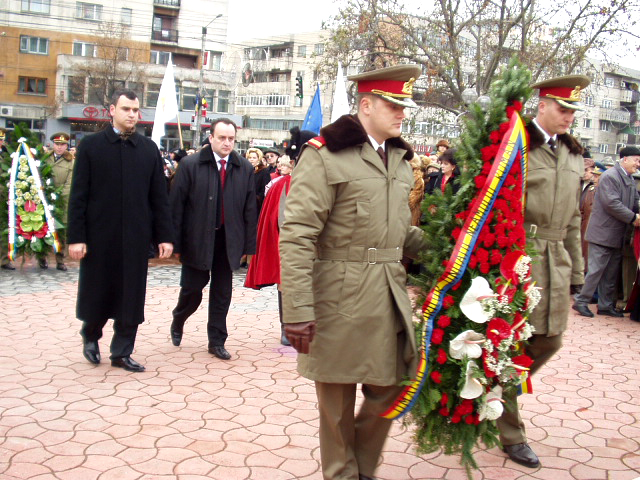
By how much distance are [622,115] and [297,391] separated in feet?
246

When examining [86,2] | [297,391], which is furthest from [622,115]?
[297,391]

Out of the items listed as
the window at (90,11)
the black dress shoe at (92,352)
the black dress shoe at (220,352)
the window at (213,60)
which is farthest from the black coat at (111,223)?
the window at (213,60)

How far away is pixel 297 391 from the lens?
18.9 feet

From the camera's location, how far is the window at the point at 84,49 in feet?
Answer: 176

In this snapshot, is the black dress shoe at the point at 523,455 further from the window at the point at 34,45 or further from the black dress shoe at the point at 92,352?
the window at the point at 34,45

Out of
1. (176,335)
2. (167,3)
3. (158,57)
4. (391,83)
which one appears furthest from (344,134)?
(167,3)

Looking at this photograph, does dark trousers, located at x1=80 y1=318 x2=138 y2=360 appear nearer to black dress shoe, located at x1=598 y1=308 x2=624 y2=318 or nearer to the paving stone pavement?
the paving stone pavement

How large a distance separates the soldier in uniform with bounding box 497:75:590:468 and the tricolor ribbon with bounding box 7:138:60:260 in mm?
8376

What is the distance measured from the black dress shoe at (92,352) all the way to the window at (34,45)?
51.9 meters

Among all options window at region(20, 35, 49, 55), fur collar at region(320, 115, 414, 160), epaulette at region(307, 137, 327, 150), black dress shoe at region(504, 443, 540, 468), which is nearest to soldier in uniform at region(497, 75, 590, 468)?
black dress shoe at region(504, 443, 540, 468)

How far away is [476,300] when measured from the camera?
367cm

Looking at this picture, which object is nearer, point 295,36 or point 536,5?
point 536,5

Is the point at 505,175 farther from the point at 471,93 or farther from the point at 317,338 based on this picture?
the point at 471,93

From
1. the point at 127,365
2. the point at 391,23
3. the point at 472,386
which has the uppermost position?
the point at 391,23
